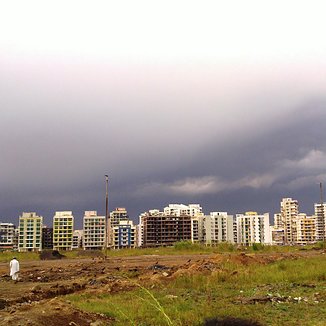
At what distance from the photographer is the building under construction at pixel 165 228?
181000 mm

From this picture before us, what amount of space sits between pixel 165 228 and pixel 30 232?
57347 millimetres

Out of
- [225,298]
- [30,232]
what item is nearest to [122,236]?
[30,232]

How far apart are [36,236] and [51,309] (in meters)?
185

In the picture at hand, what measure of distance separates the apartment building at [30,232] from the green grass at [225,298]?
17214cm

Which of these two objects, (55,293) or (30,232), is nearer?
(55,293)

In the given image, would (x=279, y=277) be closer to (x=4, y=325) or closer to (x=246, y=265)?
(x=246, y=265)

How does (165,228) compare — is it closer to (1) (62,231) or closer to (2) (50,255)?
(1) (62,231)

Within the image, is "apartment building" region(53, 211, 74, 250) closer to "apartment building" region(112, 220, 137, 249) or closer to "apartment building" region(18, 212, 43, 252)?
"apartment building" region(18, 212, 43, 252)

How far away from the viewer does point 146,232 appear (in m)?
185

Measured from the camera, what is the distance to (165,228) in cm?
18100

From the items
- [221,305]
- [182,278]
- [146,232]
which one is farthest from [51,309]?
[146,232]

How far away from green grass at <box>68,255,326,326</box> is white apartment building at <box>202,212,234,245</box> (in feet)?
538

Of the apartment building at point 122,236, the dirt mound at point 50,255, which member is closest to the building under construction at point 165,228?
the apartment building at point 122,236

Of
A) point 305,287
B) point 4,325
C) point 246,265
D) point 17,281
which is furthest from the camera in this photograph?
point 17,281
